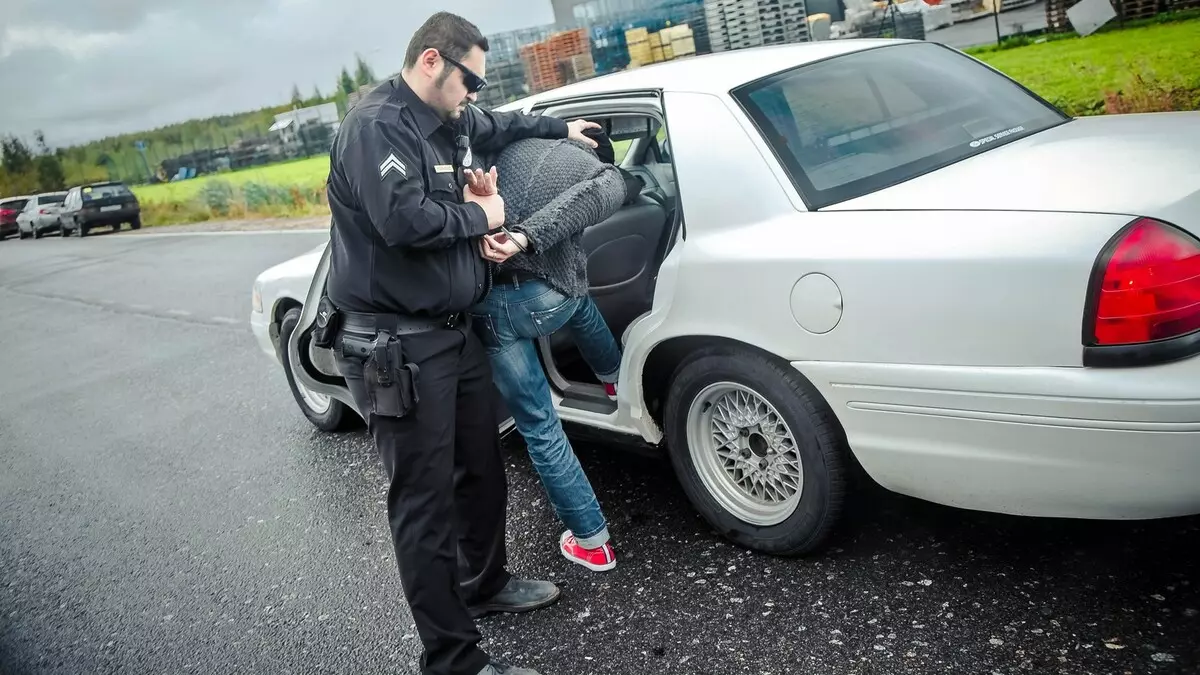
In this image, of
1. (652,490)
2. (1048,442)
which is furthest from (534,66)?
(1048,442)

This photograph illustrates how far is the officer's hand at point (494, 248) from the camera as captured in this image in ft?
9.39

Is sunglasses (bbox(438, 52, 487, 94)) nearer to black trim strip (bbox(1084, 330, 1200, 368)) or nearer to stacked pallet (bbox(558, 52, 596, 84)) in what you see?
black trim strip (bbox(1084, 330, 1200, 368))

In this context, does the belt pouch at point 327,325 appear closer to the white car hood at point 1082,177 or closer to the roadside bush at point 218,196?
the white car hood at point 1082,177

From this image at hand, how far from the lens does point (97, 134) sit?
22109 mm

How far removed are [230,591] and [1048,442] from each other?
303cm

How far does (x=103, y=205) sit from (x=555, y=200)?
25880mm

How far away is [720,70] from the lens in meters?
3.54

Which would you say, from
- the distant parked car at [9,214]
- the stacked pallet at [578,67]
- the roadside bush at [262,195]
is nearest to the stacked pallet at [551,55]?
the stacked pallet at [578,67]

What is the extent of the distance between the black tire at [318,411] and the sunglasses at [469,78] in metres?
2.63

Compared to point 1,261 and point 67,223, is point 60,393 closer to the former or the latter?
point 1,261

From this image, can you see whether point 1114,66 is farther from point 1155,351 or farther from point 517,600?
point 517,600

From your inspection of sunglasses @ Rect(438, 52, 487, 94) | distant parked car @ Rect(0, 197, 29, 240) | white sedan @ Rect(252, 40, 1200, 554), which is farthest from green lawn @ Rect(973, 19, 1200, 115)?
distant parked car @ Rect(0, 197, 29, 240)

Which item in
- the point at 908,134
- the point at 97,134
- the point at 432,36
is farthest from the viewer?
the point at 97,134

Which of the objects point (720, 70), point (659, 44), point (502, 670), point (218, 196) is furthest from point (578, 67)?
Answer: point (218, 196)
